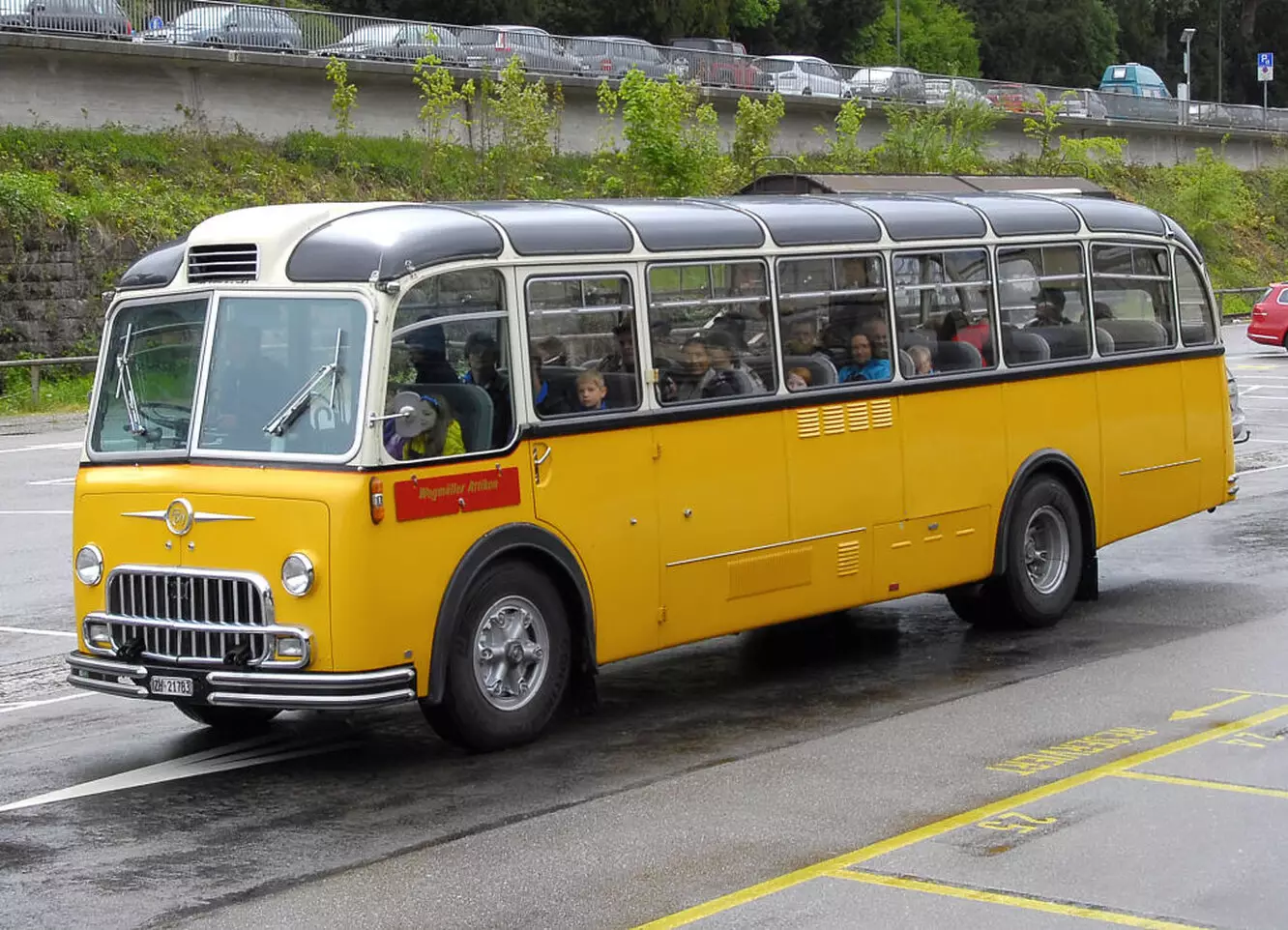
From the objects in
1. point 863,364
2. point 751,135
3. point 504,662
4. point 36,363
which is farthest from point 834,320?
point 751,135

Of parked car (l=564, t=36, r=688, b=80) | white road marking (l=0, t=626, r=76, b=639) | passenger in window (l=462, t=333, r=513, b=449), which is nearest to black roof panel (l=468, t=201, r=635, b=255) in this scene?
passenger in window (l=462, t=333, r=513, b=449)

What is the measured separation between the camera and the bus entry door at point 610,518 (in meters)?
9.80

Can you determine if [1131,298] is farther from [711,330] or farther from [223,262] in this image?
[223,262]

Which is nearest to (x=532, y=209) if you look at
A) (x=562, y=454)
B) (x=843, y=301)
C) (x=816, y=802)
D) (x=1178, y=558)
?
(x=562, y=454)

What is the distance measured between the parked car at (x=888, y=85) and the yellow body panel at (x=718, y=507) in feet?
158

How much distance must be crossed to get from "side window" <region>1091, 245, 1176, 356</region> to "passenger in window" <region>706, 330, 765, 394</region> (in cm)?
368

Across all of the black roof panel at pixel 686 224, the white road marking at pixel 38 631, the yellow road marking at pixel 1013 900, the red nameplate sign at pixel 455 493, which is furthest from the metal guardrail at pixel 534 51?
the yellow road marking at pixel 1013 900

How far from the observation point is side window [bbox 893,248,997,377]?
12.2 m

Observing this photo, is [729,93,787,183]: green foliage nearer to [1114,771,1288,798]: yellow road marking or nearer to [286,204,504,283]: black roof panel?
[286,204,504,283]: black roof panel

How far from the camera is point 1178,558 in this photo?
634 inches

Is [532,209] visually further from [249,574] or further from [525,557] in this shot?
[249,574]

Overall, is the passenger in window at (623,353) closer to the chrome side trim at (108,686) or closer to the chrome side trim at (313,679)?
the chrome side trim at (313,679)

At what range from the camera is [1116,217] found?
14188mm

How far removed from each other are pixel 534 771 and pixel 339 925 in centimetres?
240
